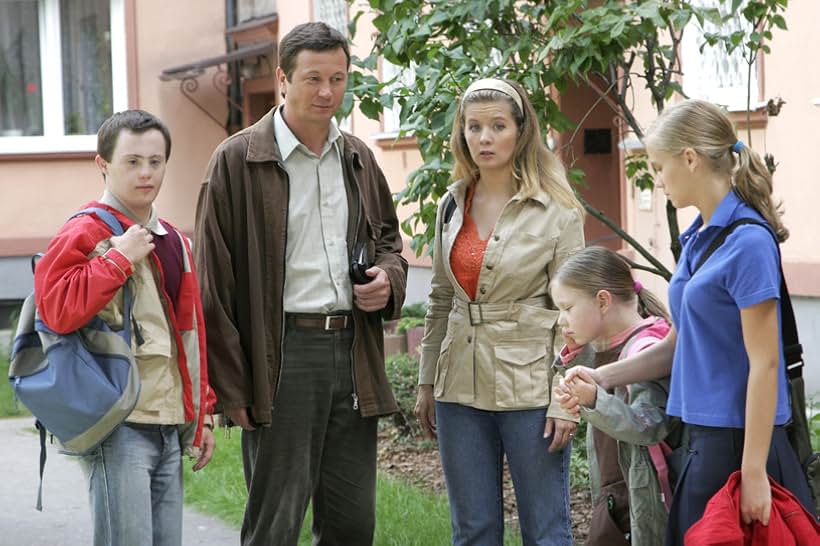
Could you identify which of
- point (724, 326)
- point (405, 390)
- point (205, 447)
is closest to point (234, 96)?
point (405, 390)

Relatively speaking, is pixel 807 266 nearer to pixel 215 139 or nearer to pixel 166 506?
pixel 166 506

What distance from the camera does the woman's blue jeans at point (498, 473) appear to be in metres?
4.54

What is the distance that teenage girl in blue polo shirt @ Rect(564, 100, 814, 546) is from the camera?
3473 mm

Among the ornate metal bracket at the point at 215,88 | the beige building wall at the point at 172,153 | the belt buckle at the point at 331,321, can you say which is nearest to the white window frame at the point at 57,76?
the beige building wall at the point at 172,153

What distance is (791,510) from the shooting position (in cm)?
352

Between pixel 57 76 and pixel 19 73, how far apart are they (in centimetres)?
48

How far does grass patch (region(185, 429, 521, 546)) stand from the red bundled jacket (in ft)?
8.90

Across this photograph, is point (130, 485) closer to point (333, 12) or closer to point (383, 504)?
point (383, 504)

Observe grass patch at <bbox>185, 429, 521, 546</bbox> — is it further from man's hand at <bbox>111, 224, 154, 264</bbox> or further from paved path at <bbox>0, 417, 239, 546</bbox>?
man's hand at <bbox>111, 224, 154, 264</bbox>

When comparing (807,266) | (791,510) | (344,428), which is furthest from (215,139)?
(791,510)

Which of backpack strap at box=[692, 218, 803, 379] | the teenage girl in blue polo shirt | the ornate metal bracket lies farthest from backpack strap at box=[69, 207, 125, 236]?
the ornate metal bracket

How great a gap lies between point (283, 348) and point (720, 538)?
175 centimetres

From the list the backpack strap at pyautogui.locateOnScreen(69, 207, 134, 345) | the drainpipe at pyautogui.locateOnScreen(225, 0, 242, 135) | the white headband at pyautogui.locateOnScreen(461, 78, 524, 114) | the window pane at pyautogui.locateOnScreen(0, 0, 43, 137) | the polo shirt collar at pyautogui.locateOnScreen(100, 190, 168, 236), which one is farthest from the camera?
the drainpipe at pyautogui.locateOnScreen(225, 0, 242, 135)

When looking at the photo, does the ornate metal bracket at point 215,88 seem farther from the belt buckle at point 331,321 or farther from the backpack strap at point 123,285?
the backpack strap at point 123,285
